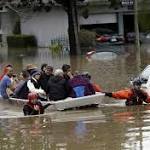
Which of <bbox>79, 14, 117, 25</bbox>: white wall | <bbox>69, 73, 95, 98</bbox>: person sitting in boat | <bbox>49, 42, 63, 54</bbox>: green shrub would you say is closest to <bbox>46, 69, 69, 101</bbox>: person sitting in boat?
<bbox>69, 73, 95, 98</bbox>: person sitting in boat

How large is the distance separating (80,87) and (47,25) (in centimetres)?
4944

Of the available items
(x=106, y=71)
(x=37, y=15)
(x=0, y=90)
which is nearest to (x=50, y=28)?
(x=37, y=15)

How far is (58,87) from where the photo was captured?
17344mm

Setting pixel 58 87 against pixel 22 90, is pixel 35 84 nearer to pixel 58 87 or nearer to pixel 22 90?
pixel 22 90

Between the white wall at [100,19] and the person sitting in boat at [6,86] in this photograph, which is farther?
the white wall at [100,19]

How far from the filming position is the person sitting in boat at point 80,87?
17.0 m

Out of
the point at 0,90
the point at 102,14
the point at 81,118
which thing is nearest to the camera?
the point at 81,118

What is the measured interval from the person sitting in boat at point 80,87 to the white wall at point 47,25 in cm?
4685

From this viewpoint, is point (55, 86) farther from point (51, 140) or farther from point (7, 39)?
point (7, 39)

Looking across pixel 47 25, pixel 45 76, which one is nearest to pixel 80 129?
pixel 45 76

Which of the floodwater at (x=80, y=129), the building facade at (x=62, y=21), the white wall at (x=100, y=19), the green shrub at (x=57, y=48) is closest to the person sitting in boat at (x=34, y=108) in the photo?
the floodwater at (x=80, y=129)

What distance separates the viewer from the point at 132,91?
17375mm

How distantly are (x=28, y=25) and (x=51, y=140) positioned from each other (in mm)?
56760

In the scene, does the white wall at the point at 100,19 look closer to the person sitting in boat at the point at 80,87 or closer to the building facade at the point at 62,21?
the building facade at the point at 62,21
